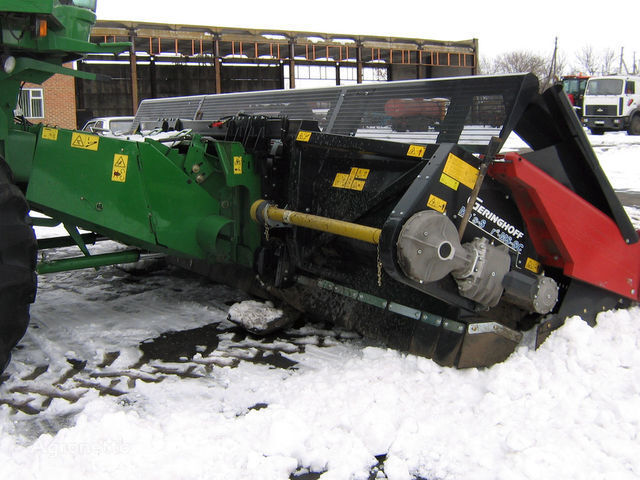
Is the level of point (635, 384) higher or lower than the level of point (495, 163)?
lower

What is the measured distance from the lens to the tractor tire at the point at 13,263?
113 inches

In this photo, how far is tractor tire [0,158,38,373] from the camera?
2.88m

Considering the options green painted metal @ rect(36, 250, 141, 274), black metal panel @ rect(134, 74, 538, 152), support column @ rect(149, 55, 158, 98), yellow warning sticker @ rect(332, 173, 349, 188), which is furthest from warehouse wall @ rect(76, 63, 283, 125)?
yellow warning sticker @ rect(332, 173, 349, 188)

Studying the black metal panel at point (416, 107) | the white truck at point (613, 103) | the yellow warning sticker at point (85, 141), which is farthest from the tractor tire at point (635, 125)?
the yellow warning sticker at point (85, 141)

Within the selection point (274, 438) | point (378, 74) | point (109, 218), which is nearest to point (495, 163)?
point (274, 438)

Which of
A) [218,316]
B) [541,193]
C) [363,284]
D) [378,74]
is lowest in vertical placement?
[218,316]

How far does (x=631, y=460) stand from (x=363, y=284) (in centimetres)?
174

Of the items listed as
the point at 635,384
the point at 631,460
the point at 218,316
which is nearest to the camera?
the point at 631,460

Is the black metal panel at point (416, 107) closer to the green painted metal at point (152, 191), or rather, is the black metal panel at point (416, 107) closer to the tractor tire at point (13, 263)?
the green painted metal at point (152, 191)

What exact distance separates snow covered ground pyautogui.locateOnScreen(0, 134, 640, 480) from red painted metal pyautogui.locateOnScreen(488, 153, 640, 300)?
0.25 m

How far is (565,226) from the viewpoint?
345 cm

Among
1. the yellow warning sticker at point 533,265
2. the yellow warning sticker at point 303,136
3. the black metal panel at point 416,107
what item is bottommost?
the yellow warning sticker at point 533,265

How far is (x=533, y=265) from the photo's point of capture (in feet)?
11.7

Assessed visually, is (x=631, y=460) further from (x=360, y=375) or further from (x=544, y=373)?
(x=360, y=375)
